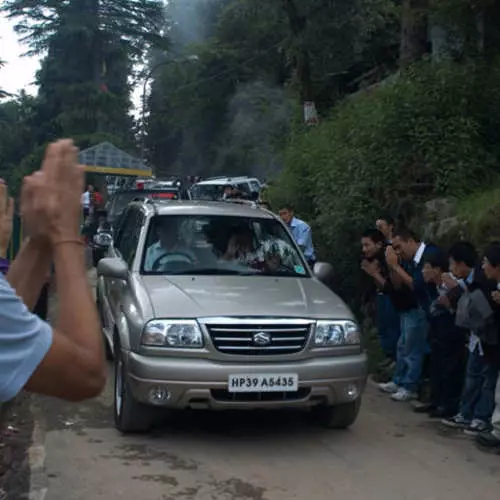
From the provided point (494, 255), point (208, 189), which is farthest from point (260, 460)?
point (208, 189)

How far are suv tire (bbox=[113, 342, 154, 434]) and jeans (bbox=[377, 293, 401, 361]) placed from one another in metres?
3.05

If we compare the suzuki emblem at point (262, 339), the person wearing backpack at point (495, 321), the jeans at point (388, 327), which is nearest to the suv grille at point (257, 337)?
the suzuki emblem at point (262, 339)

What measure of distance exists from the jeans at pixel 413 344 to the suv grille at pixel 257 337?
73.1 inches

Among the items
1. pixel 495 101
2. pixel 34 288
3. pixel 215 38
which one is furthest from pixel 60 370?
pixel 215 38

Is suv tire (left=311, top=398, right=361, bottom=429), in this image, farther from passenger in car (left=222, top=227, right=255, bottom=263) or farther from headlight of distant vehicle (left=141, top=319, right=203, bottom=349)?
passenger in car (left=222, top=227, right=255, bottom=263)

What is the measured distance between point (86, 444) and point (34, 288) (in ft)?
14.3

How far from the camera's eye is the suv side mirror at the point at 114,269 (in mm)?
7043

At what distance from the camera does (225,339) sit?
20.0 ft

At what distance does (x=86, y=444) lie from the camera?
20.7ft

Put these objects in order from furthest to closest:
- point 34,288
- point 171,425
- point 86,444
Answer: point 171,425
point 86,444
point 34,288

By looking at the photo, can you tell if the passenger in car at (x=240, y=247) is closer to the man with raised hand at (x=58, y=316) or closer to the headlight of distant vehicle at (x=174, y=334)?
the headlight of distant vehicle at (x=174, y=334)

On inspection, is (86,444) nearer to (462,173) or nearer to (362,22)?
(462,173)

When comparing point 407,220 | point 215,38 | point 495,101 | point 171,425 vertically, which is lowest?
point 171,425

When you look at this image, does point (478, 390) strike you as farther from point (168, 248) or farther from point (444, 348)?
point (168, 248)
